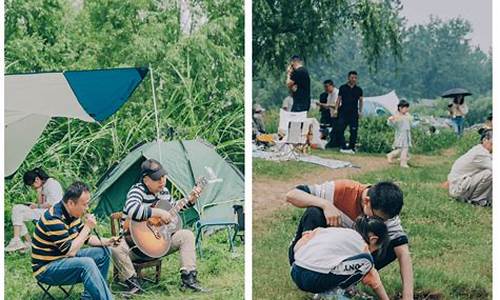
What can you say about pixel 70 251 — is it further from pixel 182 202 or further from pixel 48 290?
pixel 182 202

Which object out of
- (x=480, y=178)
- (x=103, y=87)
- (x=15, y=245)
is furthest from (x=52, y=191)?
(x=480, y=178)

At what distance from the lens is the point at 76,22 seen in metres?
6.52

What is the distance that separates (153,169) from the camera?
6.36m

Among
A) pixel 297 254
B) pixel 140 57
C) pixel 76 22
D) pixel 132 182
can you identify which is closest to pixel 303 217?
pixel 297 254

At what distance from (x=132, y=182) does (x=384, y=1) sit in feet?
7.29

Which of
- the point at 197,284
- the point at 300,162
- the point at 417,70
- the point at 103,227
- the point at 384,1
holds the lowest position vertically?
the point at 197,284

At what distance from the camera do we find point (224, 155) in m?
6.49

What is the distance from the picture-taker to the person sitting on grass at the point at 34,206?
250 inches

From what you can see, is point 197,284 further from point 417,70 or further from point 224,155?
point 417,70

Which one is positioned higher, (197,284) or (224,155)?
(224,155)

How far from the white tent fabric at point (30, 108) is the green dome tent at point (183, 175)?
1.46ft

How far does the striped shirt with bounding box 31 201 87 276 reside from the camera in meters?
6.15

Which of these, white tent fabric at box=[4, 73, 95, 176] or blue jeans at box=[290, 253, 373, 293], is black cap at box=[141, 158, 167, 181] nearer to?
white tent fabric at box=[4, 73, 95, 176]

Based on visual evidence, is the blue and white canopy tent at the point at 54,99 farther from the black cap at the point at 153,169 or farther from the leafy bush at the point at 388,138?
the leafy bush at the point at 388,138
